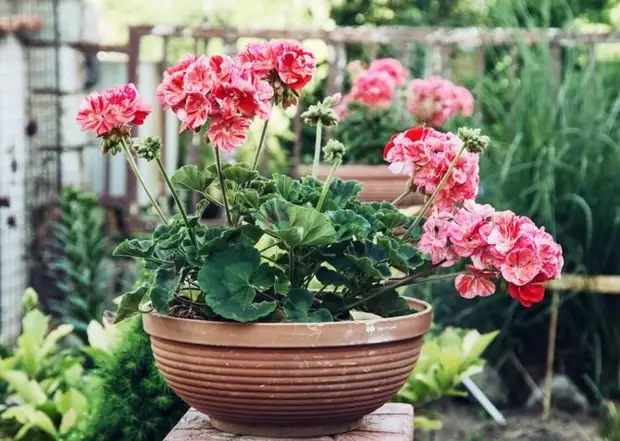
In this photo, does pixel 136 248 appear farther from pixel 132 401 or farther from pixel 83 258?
pixel 83 258

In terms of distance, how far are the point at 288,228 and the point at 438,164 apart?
0.98 ft

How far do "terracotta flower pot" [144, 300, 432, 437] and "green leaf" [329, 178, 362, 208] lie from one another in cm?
21

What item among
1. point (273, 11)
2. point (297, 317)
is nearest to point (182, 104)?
point (297, 317)

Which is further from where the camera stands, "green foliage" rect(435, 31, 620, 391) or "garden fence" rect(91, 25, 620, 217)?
"garden fence" rect(91, 25, 620, 217)

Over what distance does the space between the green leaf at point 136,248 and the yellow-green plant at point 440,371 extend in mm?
1271

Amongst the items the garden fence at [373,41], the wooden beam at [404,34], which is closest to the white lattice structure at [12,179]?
the garden fence at [373,41]

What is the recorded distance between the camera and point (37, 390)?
259 centimetres

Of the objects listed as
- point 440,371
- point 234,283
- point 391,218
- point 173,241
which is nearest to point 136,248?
point 173,241

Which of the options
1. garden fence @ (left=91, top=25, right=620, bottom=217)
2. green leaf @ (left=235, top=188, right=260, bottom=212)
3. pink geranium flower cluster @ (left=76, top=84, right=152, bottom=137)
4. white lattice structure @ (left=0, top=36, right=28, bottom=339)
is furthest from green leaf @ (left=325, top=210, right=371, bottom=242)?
white lattice structure @ (left=0, top=36, right=28, bottom=339)

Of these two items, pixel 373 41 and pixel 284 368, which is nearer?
pixel 284 368

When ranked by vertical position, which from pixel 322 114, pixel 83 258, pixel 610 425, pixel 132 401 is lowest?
pixel 83 258

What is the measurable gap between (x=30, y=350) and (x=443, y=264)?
1502mm

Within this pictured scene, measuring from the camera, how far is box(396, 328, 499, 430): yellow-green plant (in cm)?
277

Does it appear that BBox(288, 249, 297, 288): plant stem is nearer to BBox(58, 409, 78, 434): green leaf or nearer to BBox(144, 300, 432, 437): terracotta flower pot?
BBox(144, 300, 432, 437): terracotta flower pot
